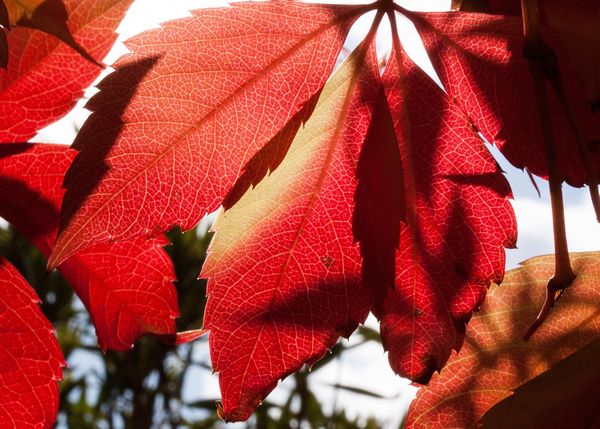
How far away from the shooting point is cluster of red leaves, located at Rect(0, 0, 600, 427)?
1.47 ft

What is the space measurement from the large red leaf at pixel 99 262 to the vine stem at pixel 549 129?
0.89 feet

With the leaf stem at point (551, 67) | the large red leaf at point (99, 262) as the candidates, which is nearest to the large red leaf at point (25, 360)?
the large red leaf at point (99, 262)

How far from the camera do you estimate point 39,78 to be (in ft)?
1.77

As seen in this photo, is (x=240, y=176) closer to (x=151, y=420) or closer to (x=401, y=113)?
(x=401, y=113)

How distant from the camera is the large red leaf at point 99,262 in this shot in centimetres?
55

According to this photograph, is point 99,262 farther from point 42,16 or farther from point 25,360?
point 42,16

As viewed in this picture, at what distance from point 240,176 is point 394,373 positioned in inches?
6.3

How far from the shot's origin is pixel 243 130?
0.46m

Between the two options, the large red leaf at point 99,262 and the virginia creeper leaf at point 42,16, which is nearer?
the virginia creeper leaf at point 42,16

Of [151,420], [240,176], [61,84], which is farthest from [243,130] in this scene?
[151,420]

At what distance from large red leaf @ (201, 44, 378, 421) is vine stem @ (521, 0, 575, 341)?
0.11 metres

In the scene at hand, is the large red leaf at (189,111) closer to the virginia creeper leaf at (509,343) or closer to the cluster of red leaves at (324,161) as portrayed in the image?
the cluster of red leaves at (324,161)

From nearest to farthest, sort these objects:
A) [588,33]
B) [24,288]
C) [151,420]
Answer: [588,33], [24,288], [151,420]

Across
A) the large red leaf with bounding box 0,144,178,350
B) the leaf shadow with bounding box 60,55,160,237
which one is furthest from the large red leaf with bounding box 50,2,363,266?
the large red leaf with bounding box 0,144,178,350
